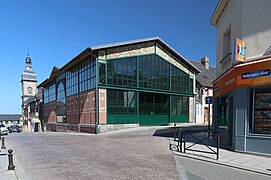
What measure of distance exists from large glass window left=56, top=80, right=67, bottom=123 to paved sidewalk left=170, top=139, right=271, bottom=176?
26167 millimetres

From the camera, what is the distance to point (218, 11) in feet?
40.9

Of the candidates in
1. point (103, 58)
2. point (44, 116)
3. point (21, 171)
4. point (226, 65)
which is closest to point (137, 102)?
point (103, 58)

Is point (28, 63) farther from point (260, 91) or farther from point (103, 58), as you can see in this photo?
point (260, 91)

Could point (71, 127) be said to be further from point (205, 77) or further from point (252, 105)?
point (252, 105)

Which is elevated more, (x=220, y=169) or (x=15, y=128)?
(x=220, y=169)

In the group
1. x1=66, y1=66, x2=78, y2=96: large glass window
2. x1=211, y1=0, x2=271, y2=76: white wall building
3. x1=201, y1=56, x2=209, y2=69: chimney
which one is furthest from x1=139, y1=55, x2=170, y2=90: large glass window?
x1=201, y1=56, x2=209, y2=69: chimney

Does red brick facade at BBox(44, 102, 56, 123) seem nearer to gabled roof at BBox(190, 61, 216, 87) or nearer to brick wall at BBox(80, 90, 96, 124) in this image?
brick wall at BBox(80, 90, 96, 124)

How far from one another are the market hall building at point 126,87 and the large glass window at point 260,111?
50.7ft

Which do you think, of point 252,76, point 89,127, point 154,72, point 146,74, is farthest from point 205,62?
point 252,76

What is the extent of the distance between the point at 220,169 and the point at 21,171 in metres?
6.22

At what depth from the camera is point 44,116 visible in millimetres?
45188

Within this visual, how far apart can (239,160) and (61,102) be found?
30.7 m

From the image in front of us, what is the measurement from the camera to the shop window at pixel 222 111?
11.6 meters

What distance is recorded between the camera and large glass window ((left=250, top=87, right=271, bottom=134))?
27.5 ft
